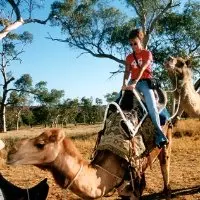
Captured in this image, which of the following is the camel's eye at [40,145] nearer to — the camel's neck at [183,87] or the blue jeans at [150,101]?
the blue jeans at [150,101]

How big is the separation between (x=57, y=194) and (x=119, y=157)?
11.6ft

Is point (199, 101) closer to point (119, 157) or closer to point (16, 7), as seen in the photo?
point (119, 157)

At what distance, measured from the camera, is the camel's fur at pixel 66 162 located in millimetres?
3664

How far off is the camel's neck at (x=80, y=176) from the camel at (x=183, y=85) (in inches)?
146

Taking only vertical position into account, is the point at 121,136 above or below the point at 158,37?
below

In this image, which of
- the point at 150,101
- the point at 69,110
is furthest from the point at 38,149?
the point at 69,110

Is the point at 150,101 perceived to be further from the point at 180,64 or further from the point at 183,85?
the point at 180,64

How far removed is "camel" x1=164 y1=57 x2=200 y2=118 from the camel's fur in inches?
139

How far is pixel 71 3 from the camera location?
1136 inches

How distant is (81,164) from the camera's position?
13.2 ft

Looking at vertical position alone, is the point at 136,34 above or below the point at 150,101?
above

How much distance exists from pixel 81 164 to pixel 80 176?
0.13m

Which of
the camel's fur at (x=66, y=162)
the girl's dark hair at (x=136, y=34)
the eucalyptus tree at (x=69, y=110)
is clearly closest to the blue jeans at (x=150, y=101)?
the girl's dark hair at (x=136, y=34)

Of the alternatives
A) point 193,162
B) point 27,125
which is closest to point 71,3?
point 193,162
